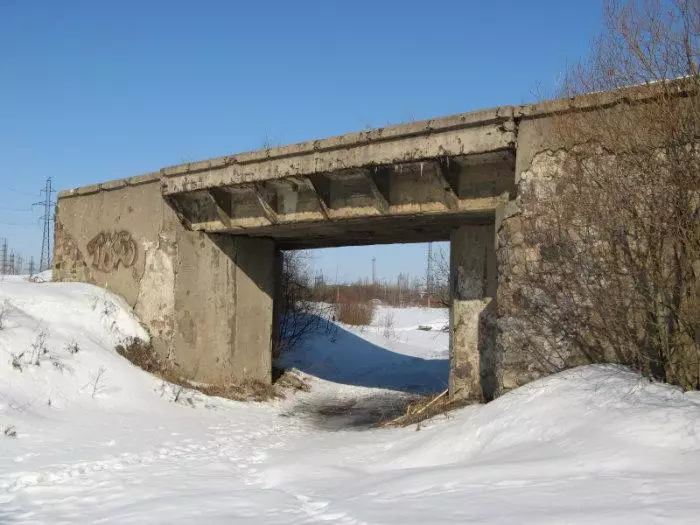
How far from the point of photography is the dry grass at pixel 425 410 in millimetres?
7109

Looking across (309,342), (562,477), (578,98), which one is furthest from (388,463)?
(309,342)

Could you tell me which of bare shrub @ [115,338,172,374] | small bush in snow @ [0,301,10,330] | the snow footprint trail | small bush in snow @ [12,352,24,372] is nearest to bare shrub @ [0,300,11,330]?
small bush in snow @ [0,301,10,330]

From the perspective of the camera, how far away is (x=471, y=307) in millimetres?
8023

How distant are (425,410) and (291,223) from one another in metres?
3.08

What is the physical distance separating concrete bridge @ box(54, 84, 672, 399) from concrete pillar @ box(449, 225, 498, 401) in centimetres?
2

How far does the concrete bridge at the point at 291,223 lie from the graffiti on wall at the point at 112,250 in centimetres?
2

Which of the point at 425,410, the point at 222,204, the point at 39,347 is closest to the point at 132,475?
the point at 39,347

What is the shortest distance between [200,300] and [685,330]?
6.69 metres

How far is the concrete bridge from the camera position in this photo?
6465 millimetres

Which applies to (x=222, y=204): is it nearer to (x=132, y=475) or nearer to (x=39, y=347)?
(x=39, y=347)

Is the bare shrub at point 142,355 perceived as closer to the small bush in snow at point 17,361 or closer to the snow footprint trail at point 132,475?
the small bush in snow at point 17,361

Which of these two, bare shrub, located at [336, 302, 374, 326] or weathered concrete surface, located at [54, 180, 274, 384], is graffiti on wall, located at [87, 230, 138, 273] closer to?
weathered concrete surface, located at [54, 180, 274, 384]

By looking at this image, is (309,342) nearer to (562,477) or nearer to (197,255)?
(197,255)

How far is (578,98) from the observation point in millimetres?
5660
